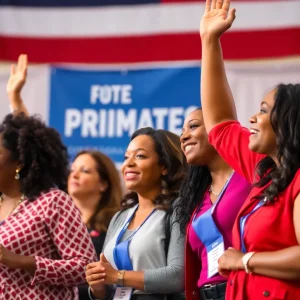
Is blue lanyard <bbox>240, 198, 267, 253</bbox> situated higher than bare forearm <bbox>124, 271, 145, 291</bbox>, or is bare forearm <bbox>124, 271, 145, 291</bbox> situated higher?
blue lanyard <bbox>240, 198, 267, 253</bbox>

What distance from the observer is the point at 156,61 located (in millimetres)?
6613

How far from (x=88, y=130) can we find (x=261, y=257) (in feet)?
13.0

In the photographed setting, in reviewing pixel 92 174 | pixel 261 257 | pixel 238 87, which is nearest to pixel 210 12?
pixel 261 257

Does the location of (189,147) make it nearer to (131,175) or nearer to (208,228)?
(208,228)

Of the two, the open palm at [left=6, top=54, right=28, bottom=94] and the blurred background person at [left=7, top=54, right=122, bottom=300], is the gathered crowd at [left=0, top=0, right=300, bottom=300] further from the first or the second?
the open palm at [left=6, top=54, right=28, bottom=94]

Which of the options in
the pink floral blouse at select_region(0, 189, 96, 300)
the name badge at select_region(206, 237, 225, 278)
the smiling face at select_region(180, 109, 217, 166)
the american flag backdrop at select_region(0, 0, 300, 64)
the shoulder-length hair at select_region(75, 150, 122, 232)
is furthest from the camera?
the american flag backdrop at select_region(0, 0, 300, 64)

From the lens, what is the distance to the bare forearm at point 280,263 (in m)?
2.62

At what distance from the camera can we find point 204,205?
11.7 ft

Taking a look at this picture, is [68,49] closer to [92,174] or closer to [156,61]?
[156,61]

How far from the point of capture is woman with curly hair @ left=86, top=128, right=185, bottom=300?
373 cm

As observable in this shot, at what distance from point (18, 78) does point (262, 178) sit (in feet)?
8.89

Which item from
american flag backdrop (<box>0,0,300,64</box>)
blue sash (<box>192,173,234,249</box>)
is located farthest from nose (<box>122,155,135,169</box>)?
american flag backdrop (<box>0,0,300,64</box>)

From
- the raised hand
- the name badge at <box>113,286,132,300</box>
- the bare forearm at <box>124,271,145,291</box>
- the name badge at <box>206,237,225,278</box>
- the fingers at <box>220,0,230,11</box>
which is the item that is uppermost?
the fingers at <box>220,0,230,11</box>

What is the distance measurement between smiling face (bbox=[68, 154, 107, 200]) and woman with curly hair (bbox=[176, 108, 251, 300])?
5.16 feet
